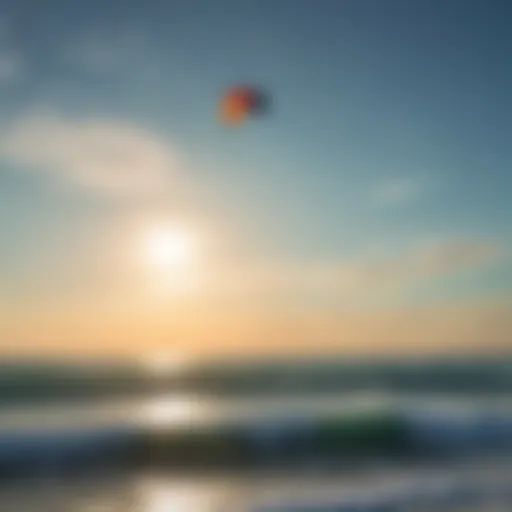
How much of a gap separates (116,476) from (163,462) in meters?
1.24

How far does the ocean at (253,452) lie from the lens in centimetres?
684

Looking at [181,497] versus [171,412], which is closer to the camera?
[181,497]

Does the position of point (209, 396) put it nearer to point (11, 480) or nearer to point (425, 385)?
point (425, 385)

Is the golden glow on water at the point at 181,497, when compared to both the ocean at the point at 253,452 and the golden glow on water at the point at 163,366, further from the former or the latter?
the golden glow on water at the point at 163,366

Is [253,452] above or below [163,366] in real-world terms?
below

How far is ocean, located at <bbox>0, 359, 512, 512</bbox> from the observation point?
6.84m

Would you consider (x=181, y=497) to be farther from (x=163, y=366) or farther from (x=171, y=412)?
(x=163, y=366)

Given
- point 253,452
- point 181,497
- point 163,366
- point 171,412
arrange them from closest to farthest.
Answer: point 181,497, point 253,452, point 171,412, point 163,366

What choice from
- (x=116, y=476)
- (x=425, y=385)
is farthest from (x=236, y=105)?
(x=425, y=385)

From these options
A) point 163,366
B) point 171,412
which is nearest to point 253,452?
point 171,412

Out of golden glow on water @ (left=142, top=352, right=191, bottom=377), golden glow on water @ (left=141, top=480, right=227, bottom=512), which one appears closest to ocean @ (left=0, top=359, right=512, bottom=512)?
golden glow on water @ (left=141, top=480, right=227, bottom=512)

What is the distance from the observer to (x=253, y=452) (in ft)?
34.7

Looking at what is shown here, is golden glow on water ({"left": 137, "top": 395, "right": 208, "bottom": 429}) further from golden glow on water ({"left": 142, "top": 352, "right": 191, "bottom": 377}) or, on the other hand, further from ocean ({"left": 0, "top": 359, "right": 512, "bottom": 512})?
golden glow on water ({"left": 142, "top": 352, "right": 191, "bottom": 377})

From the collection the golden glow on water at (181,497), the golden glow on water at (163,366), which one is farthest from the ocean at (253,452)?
the golden glow on water at (163,366)
